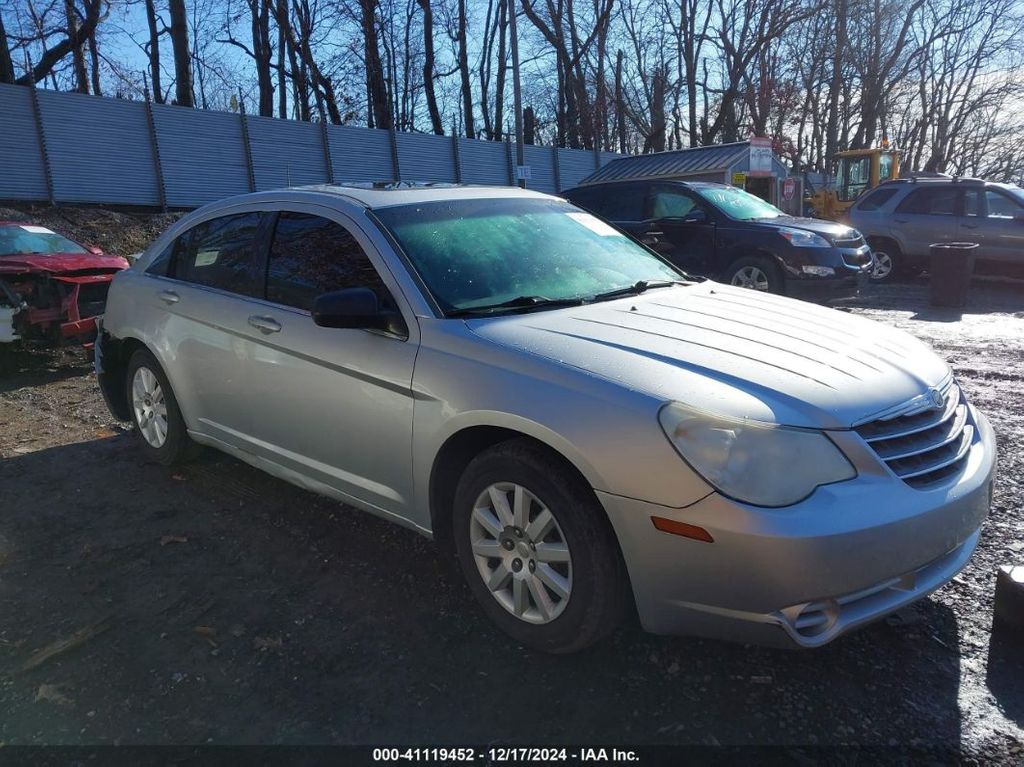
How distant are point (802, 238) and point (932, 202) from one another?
4.16 metres

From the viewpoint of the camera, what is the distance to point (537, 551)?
8.23 feet

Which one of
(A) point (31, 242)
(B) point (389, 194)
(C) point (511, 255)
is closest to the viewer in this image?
(C) point (511, 255)

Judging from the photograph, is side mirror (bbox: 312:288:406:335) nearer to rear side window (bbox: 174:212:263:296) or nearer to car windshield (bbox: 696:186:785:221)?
rear side window (bbox: 174:212:263:296)

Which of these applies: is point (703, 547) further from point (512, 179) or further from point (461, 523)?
point (512, 179)

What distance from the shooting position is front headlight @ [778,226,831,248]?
9.13 m

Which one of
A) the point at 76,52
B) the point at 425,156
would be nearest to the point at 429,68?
the point at 425,156

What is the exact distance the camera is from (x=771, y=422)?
2189 mm

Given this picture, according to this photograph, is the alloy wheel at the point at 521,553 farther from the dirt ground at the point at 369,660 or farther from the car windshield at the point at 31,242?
the car windshield at the point at 31,242

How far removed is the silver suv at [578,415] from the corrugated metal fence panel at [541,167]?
82.7ft

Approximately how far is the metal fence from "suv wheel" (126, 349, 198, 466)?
10.4 m

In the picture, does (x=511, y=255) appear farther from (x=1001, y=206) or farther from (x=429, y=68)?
(x=429, y=68)

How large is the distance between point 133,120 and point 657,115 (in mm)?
26611

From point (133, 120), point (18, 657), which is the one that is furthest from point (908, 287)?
point (133, 120)

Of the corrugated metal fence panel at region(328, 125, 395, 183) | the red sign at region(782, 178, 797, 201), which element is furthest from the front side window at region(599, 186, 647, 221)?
the red sign at region(782, 178, 797, 201)
